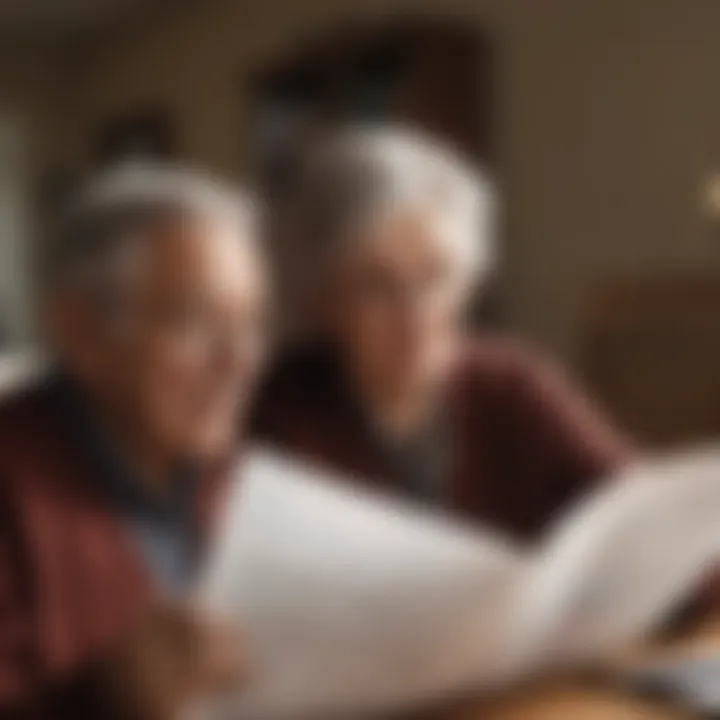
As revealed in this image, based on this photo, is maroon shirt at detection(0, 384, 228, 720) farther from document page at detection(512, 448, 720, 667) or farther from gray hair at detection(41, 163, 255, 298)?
document page at detection(512, 448, 720, 667)

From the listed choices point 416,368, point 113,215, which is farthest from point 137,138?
point 416,368

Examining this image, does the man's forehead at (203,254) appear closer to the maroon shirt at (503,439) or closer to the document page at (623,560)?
the maroon shirt at (503,439)

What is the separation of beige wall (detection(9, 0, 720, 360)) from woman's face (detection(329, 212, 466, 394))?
0.12ft

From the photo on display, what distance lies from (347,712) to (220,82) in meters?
0.27

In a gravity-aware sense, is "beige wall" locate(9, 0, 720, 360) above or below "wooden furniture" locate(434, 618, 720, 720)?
above

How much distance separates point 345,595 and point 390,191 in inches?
6.8

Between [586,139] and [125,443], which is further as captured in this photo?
[586,139]

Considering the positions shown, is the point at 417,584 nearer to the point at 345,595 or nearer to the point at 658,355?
the point at 345,595

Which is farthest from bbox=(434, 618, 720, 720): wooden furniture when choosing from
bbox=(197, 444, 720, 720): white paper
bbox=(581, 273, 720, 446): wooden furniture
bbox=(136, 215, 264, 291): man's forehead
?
bbox=(136, 215, 264, 291): man's forehead

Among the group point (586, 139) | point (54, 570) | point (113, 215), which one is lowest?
point (54, 570)

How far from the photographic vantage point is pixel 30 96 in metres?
0.57

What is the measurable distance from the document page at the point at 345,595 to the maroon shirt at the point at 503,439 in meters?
0.01

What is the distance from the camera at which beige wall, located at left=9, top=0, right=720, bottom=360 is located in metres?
0.69

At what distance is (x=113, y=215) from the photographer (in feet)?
1.82
